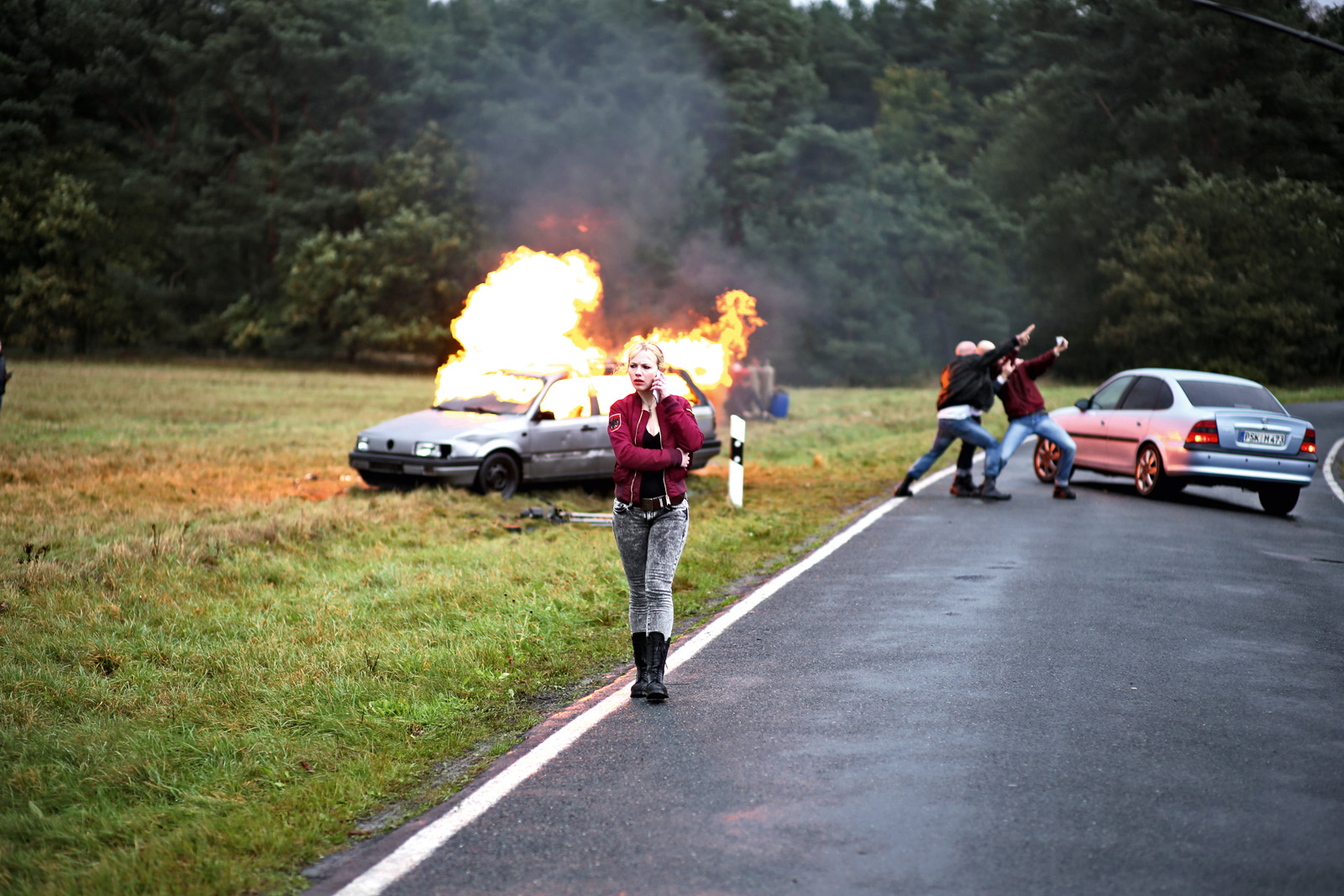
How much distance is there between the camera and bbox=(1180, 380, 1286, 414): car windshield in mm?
14359

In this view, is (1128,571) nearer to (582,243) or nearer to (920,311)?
(582,243)

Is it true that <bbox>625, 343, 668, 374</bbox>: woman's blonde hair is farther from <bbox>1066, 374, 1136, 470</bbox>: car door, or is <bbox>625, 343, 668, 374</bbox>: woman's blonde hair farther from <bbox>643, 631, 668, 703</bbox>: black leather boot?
<bbox>1066, 374, 1136, 470</bbox>: car door

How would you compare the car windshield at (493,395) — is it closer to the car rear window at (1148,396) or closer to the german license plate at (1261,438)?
the car rear window at (1148,396)

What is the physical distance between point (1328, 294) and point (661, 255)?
26590 millimetres

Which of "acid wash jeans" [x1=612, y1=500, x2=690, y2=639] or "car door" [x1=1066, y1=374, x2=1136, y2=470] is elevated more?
"car door" [x1=1066, y1=374, x2=1136, y2=470]

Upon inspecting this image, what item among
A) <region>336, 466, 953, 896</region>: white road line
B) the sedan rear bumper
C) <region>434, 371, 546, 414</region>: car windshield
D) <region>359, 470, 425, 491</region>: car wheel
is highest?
<region>434, 371, 546, 414</region>: car windshield

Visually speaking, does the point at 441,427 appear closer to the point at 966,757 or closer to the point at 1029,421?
the point at 1029,421

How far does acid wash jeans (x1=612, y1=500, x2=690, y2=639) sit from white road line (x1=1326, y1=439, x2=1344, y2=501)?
42.3 ft

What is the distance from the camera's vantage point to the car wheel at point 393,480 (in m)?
14.1

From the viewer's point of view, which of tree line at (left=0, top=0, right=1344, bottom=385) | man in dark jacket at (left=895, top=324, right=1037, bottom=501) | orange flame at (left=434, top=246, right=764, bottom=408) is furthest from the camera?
tree line at (left=0, top=0, right=1344, bottom=385)

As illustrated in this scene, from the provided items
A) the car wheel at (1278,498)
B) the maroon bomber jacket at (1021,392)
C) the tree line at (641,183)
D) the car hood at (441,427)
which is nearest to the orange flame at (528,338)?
the car hood at (441,427)

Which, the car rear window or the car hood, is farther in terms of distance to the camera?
the car rear window

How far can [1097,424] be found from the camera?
15820 mm

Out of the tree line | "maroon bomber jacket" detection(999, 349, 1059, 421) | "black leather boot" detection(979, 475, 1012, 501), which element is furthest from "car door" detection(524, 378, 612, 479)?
the tree line
